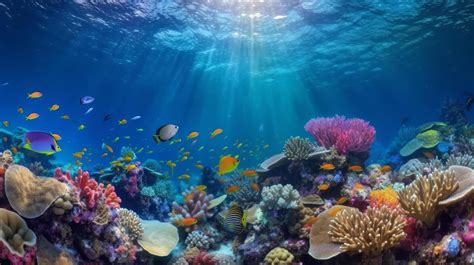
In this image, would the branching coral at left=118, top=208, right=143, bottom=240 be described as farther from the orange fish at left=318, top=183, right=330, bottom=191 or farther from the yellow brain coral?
the orange fish at left=318, top=183, right=330, bottom=191

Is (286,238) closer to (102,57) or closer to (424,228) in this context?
(424,228)

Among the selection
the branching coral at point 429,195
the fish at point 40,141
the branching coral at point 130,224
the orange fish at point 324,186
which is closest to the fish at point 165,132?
the branching coral at point 130,224

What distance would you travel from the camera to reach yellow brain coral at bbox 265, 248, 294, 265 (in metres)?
5.88

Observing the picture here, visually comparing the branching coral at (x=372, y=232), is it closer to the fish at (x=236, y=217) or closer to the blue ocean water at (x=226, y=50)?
the fish at (x=236, y=217)

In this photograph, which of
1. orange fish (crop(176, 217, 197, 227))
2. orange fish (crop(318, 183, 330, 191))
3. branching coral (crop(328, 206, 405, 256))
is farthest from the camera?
orange fish (crop(176, 217, 197, 227))

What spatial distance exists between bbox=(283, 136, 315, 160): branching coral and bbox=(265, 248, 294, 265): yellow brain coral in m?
2.70

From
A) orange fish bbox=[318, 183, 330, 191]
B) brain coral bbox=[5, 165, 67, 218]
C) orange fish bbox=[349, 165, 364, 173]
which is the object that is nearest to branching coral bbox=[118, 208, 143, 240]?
brain coral bbox=[5, 165, 67, 218]

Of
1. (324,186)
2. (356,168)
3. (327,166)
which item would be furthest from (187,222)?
(356,168)

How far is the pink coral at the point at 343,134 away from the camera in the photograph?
329 inches

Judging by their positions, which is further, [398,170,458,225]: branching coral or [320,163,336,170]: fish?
[320,163,336,170]: fish

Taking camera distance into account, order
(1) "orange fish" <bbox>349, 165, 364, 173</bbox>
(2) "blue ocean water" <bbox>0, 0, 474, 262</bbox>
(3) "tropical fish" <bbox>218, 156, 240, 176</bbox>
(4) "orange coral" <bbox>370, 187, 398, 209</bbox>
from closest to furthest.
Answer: (4) "orange coral" <bbox>370, 187, 398, 209</bbox>, (3) "tropical fish" <bbox>218, 156, 240, 176</bbox>, (1) "orange fish" <bbox>349, 165, 364, 173</bbox>, (2) "blue ocean water" <bbox>0, 0, 474, 262</bbox>

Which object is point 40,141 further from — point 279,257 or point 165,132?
point 279,257

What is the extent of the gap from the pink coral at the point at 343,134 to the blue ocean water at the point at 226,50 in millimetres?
7033

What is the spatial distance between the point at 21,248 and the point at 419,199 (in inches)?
225
